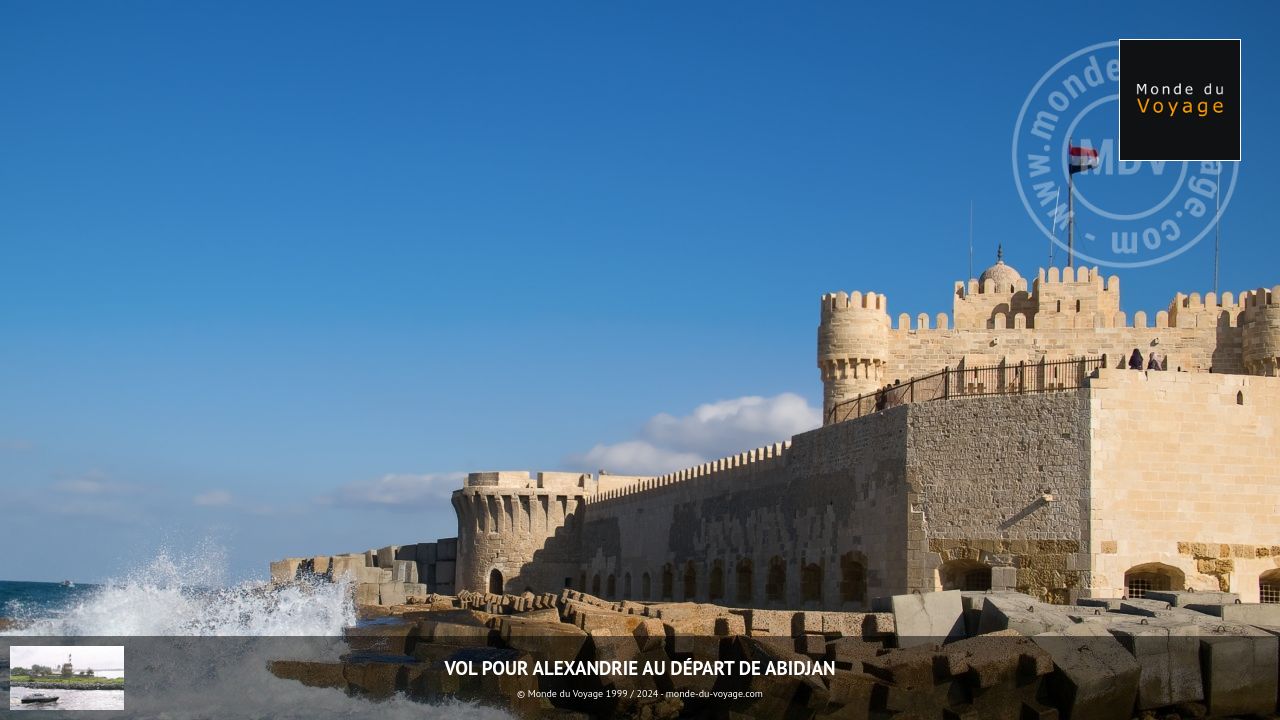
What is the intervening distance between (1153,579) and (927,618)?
213 inches

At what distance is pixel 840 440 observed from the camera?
24.1 metres

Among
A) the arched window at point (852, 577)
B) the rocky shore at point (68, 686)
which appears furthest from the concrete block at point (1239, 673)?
the rocky shore at point (68, 686)

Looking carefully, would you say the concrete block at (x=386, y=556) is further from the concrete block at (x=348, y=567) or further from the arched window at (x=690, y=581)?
the arched window at (x=690, y=581)

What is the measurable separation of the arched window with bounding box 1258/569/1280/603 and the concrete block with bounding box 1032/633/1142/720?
7.16m

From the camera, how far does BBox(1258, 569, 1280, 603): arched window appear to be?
20062 mm

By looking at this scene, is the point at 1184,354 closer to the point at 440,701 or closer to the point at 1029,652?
the point at 1029,652

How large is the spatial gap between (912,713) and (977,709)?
636 millimetres

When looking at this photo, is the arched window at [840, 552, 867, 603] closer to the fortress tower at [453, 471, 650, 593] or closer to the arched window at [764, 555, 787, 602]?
the arched window at [764, 555, 787, 602]

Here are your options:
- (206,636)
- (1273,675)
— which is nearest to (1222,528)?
(1273,675)

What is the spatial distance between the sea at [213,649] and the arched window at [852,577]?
26.5ft

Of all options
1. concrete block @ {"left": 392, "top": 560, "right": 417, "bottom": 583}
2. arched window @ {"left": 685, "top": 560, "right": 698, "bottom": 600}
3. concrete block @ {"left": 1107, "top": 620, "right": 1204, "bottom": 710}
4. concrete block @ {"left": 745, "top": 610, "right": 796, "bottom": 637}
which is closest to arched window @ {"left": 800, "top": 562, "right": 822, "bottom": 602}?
arched window @ {"left": 685, "top": 560, "right": 698, "bottom": 600}

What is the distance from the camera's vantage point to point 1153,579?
19750 millimetres

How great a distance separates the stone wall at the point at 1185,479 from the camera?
1953cm

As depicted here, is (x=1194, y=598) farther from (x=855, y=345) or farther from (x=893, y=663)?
(x=855, y=345)
